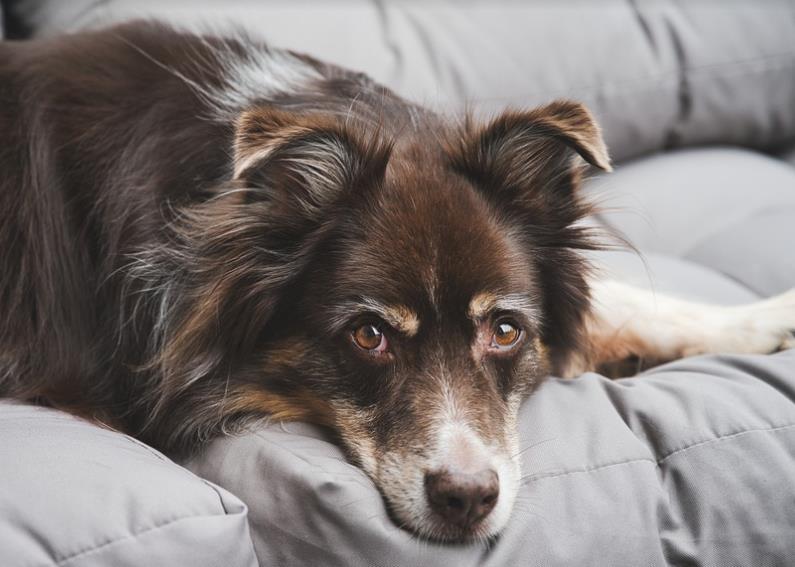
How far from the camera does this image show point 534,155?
2.58 m

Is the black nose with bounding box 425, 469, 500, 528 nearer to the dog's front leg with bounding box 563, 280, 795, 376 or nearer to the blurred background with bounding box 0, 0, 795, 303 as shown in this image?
the dog's front leg with bounding box 563, 280, 795, 376

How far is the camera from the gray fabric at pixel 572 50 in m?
4.05

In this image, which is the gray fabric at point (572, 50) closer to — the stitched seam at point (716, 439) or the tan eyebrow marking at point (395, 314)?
the tan eyebrow marking at point (395, 314)

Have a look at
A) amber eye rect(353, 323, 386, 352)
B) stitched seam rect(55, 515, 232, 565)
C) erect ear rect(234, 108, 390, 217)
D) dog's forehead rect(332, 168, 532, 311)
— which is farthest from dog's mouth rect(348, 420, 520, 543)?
erect ear rect(234, 108, 390, 217)

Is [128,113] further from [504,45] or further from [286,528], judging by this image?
[504,45]

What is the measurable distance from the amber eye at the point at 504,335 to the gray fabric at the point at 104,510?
0.89 meters

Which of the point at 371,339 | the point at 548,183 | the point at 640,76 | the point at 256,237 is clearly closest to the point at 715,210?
the point at 640,76

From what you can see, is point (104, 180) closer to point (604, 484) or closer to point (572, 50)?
point (604, 484)

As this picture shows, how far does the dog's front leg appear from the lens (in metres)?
2.98

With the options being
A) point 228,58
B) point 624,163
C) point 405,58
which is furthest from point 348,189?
point 624,163

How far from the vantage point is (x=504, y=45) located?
4.48m

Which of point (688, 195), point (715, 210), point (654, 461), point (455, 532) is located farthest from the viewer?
point (688, 195)

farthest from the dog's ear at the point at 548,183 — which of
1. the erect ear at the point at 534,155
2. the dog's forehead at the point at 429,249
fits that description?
the dog's forehead at the point at 429,249

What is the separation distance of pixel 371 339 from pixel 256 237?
1.48 ft
